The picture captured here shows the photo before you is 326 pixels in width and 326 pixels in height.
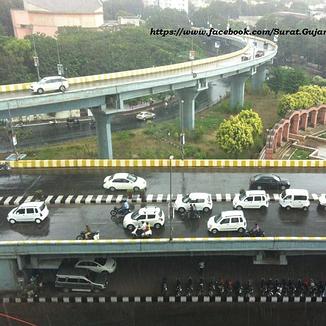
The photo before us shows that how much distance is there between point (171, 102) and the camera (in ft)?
293

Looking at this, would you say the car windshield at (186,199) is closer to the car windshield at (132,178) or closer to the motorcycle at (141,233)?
the motorcycle at (141,233)

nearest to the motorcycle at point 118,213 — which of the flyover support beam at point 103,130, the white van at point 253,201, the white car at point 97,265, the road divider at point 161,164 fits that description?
the white car at point 97,265

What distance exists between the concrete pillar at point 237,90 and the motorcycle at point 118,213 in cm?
5066

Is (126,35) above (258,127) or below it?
above

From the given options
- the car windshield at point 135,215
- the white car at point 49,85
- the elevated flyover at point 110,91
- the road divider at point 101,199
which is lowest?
the road divider at point 101,199

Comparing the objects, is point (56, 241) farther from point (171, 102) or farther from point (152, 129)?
point (171, 102)

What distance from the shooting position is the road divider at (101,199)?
34188mm

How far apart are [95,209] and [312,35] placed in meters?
102

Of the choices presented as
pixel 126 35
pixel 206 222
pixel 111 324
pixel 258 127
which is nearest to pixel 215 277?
pixel 206 222

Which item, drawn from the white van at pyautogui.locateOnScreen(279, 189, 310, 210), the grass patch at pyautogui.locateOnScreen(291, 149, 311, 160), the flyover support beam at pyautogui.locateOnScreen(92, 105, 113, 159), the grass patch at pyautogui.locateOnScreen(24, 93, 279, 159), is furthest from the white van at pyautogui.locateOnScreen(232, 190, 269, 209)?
the grass patch at pyautogui.locateOnScreen(291, 149, 311, 160)

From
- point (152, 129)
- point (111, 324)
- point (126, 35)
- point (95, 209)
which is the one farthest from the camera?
point (126, 35)

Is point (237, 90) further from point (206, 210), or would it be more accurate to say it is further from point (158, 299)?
point (158, 299)

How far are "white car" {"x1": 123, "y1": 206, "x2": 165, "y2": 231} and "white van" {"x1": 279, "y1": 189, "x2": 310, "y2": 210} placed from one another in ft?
31.6

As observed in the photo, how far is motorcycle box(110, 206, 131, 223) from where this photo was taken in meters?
31.5
